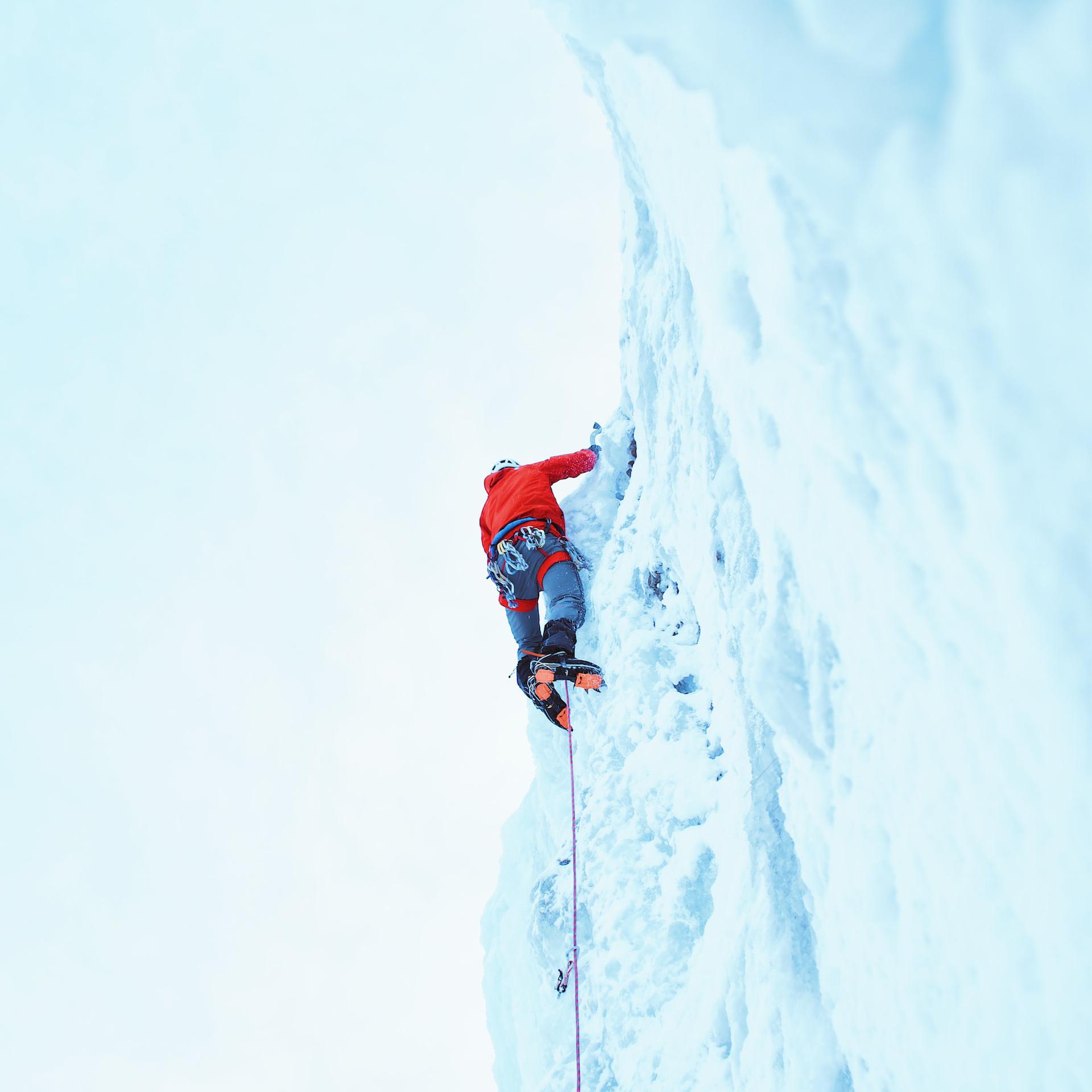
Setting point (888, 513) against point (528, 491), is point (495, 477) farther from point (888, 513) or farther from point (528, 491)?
point (888, 513)

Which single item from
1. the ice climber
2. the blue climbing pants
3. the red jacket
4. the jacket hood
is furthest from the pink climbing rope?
the jacket hood

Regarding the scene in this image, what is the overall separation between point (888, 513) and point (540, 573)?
10.8ft

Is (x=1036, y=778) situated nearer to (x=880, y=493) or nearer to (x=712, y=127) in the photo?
(x=880, y=493)

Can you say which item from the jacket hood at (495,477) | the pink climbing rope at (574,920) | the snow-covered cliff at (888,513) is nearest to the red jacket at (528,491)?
the jacket hood at (495,477)

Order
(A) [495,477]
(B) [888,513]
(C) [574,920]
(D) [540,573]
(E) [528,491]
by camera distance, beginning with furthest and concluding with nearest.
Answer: (A) [495,477] → (E) [528,491] → (D) [540,573] → (C) [574,920] → (B) [888,513]

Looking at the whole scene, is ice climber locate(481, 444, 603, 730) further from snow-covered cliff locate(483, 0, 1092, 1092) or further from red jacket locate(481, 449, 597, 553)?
snow-covered cliff locate(483, 0, 1092, 1092)

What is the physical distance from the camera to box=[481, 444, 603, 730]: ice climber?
4.23 metres

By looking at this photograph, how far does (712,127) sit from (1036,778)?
1.56m

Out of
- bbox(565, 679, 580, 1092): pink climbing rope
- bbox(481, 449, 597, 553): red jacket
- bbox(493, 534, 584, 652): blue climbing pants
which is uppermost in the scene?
bbox(481, 449, 597, 553): red jacket

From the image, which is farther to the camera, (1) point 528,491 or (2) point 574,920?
(1) point 528,491

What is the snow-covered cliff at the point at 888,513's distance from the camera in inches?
46.6

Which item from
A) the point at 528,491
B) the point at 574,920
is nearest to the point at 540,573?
the point at 528,491

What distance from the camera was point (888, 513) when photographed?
61.6 inches

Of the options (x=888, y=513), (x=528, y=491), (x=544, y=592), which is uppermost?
(x=528, y=491)
